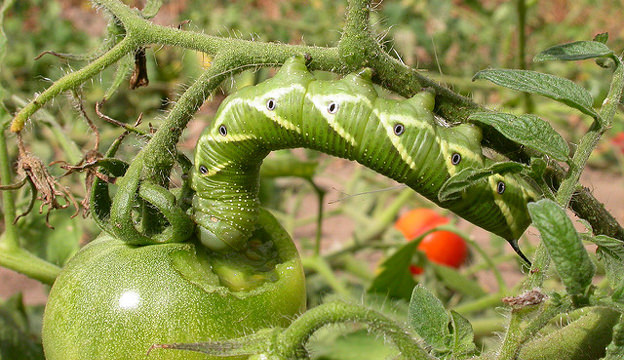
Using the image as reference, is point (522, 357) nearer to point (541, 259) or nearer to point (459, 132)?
point (541, 259)

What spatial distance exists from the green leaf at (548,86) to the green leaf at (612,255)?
6.5 inches

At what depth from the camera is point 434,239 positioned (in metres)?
2.53

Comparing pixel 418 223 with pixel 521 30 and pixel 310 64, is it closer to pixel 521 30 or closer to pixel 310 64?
pixel 521 30

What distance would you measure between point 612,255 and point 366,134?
394 millimetres

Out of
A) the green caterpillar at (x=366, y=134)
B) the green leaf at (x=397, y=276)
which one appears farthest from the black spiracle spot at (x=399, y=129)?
the green leaf at (x=397, y=276)

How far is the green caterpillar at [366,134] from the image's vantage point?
39.5 inches

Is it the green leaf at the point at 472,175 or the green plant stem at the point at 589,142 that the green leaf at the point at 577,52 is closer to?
the green plant stem at the point at 589,142

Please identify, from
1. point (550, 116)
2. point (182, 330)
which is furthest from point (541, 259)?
point (550, 116)

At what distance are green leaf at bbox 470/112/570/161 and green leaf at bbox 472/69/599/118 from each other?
4cm

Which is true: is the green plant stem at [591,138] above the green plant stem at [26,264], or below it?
above

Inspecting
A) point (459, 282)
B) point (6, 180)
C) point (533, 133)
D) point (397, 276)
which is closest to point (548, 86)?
point (533, 133)

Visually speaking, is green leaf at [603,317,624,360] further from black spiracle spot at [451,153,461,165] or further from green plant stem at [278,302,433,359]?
black spiracle spot at [451,153,461,165]

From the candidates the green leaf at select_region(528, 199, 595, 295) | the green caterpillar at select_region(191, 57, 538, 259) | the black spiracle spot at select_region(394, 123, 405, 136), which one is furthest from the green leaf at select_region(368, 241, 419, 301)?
the green leaf at select_region(528, 199, 595, 295)

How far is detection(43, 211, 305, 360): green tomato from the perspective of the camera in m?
1.00
